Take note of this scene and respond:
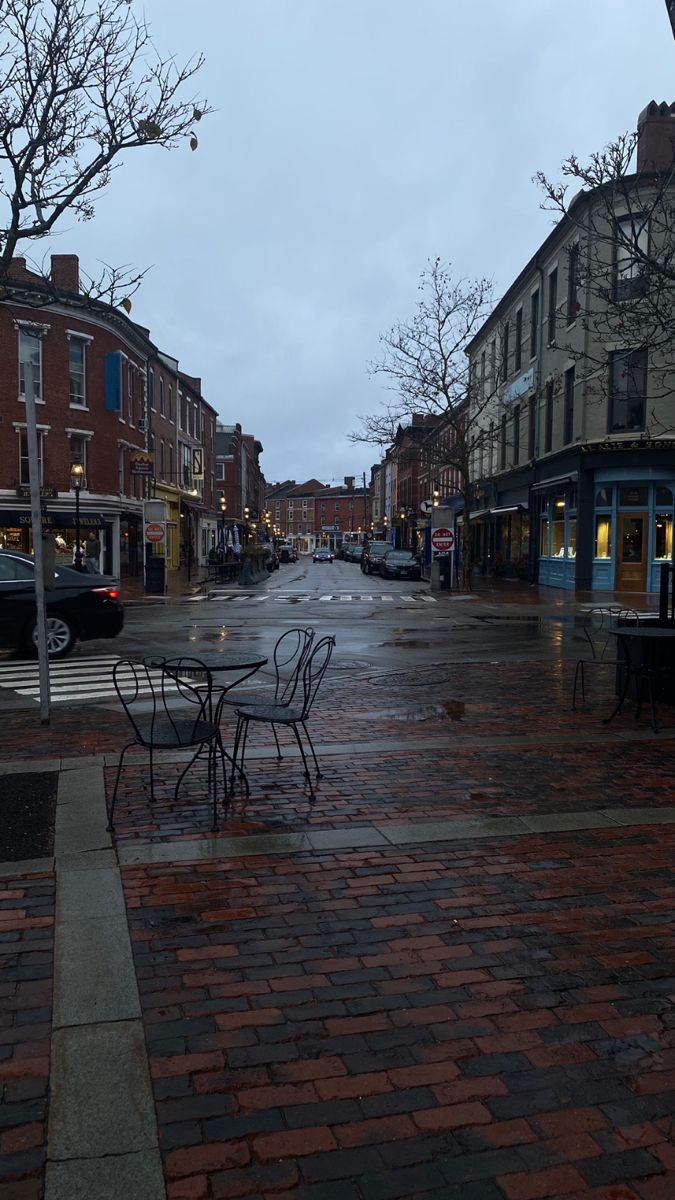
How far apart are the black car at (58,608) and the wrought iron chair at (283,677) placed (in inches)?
105

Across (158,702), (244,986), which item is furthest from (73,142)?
(244,986)

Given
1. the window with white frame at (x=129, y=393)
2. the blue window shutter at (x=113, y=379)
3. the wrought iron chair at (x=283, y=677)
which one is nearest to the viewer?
the wrought iron chair at (x=283, y=677)

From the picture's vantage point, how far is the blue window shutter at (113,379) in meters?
36.8

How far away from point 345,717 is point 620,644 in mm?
2935

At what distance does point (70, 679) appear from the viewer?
1112 cm

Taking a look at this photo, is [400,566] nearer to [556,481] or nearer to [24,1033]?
[556,481]

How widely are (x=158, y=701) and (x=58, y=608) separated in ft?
12.5

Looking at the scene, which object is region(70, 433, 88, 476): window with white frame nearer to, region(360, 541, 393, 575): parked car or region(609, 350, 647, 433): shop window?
region(360, 541, 393, 575): parked car

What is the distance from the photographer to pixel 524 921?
4.03 metres

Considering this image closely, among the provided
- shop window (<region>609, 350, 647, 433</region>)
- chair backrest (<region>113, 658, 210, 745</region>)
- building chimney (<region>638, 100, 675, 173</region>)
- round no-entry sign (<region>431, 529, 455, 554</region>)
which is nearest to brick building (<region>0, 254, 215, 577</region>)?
round no-entry sign (<region>431, 529, 455, 554</region>)

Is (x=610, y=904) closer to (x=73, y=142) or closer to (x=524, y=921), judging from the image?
(x=524, y=921)

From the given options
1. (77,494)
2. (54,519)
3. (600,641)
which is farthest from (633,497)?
(54,519)

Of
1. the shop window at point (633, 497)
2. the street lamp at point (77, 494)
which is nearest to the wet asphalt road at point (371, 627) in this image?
the street lamp at point (77, 494)

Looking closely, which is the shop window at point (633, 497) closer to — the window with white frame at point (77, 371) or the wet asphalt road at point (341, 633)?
the wet asphalt road at point (341, 633)
